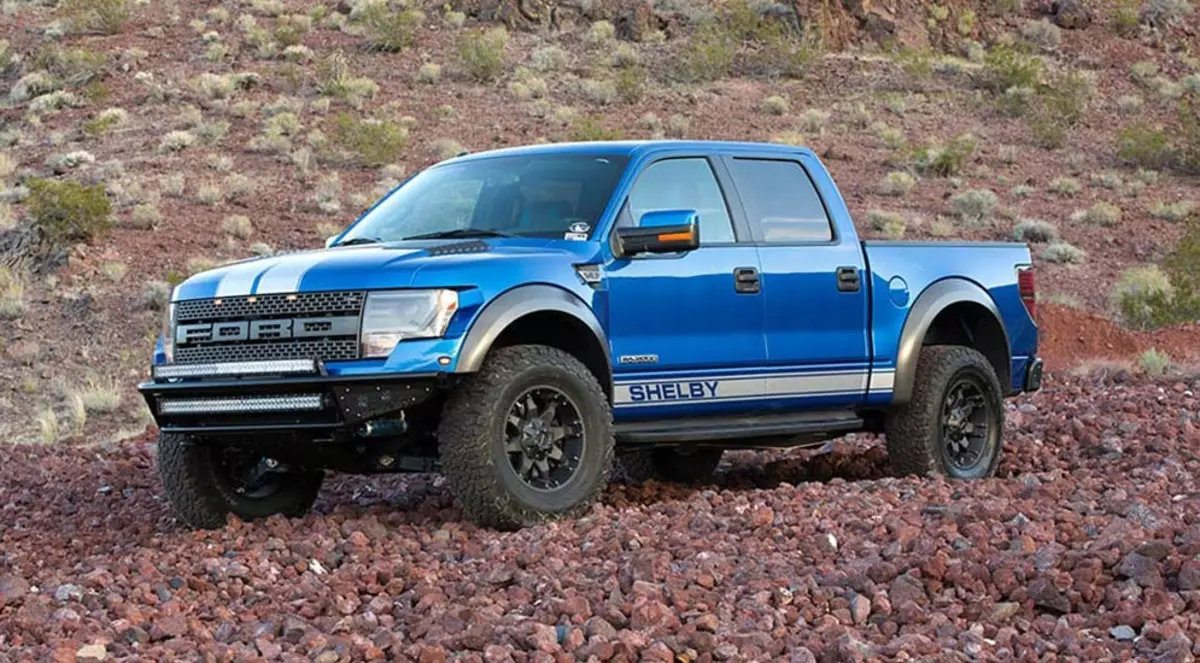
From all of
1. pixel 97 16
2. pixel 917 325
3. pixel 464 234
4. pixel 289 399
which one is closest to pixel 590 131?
pixel 97 16

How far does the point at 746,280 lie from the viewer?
880 cm

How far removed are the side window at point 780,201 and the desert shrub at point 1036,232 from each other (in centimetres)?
2142

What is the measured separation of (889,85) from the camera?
39719 millimetres

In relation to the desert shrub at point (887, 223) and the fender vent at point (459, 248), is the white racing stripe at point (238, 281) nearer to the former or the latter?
the fender vent at point (459, 248)

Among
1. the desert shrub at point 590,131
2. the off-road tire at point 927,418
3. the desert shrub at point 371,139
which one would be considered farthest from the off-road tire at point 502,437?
the desert shrub at point 590,131

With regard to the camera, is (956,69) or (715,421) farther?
(956,69)

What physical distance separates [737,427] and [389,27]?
3253 centimetres

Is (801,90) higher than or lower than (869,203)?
higher

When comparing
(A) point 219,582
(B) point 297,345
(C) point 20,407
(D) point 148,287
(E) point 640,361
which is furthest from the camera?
(D) point 148,287

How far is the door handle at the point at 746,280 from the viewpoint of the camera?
876cm

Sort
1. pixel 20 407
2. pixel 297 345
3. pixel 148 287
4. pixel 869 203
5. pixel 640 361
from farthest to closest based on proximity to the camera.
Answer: pixel 869 203 → pixel 148 287 → pixel 20 407 → pixel 640 361 → pixel 297 345

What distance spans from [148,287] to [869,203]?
14071mm

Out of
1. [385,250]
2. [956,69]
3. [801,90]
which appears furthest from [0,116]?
[385,250]

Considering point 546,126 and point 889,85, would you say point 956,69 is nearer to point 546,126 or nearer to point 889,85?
point 889,85
